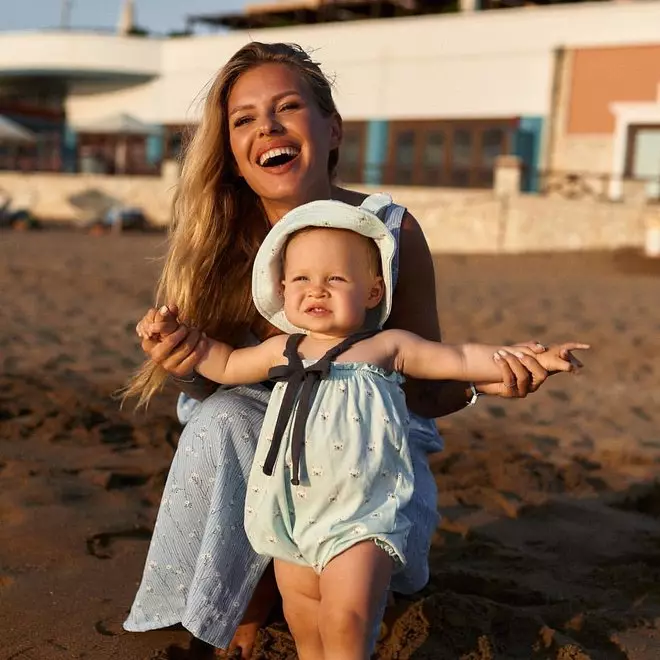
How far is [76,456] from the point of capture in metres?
3.92

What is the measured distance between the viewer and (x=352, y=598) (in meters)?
1.91

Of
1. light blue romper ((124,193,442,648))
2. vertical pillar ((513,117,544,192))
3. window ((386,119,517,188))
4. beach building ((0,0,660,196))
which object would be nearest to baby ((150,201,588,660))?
light blue romper ((124,193,442,648))

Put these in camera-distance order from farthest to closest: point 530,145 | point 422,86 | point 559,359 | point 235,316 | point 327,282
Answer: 1. point 422,86
2. point 530,145
3. point 235,316
4. point 327,282
5. point 559,359

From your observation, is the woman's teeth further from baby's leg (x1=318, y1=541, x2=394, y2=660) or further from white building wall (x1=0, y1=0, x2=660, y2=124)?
white building wall (x1=0, y1=0, x2=660, y2=124)

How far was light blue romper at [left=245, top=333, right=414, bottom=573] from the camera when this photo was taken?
200 centimetres

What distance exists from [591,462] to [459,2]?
977 inches

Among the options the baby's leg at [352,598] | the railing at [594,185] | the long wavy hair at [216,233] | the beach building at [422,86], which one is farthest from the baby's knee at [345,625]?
the beach building at [422,86]

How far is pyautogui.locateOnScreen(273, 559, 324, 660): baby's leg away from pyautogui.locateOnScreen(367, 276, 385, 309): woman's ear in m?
0.65

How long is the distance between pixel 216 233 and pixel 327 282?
608mm

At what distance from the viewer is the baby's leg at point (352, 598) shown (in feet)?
6.20

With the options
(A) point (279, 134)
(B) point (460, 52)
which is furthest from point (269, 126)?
(B) point (460, 52)

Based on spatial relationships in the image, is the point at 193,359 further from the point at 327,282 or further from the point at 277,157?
the point at 277,157

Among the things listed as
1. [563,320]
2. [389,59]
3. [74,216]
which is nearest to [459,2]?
[389,59]

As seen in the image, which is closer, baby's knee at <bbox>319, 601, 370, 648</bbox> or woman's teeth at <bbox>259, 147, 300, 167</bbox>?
baby's knee at <bbox>319, 601, 370, 648</bbox>
